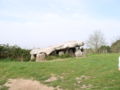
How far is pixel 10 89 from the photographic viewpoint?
11.1 m

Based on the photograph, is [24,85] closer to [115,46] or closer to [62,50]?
[62,50]

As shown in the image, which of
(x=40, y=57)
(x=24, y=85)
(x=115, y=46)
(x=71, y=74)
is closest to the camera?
(x=24, y=85)

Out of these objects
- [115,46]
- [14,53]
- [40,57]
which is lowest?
[40,57]

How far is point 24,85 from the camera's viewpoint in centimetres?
1137

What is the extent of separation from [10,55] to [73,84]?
14.7 metres

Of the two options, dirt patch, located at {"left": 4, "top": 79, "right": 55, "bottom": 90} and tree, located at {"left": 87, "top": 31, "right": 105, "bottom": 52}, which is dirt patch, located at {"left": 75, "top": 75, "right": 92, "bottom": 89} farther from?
tree, located at {"left": 87, "top": 31, "right": 105, "bottom": 52}

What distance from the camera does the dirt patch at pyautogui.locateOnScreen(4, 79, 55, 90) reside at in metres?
10.8

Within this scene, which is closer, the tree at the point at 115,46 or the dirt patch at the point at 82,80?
the dirt patch at the point at 82,80

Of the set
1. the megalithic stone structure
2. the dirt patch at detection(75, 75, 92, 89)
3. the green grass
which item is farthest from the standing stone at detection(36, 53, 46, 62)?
the dirt patch at detection(75, 75, 92, 89)

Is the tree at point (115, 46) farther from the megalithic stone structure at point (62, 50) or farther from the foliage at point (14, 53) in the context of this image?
the foliage at point (14, 53)

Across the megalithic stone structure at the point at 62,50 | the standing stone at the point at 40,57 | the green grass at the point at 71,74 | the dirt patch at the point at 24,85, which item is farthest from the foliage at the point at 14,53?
the dirt patch at the point at 24,85

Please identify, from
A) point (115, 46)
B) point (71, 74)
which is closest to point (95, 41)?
point (115, 46)

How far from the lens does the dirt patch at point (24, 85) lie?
1078cm

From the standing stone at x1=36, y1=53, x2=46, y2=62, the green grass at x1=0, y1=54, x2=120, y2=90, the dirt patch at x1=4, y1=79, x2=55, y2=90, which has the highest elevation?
the standing stone at x1=36, y1=53, x2=46, y2=62
